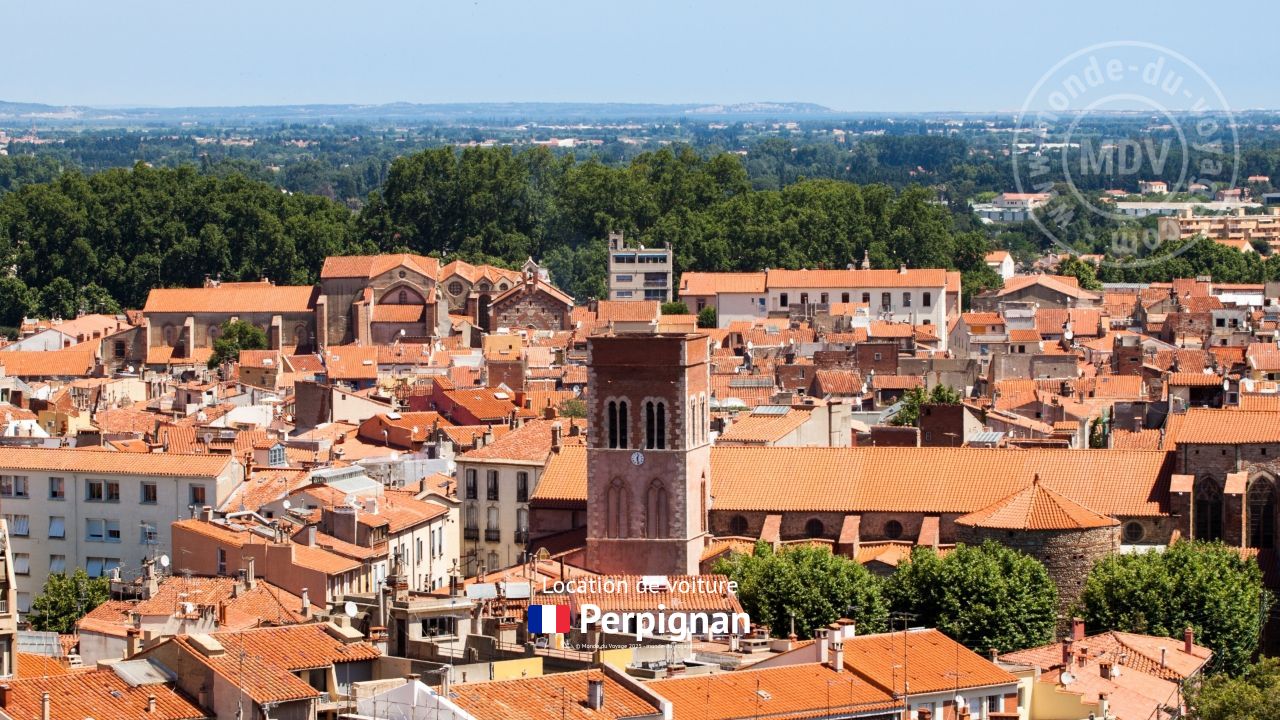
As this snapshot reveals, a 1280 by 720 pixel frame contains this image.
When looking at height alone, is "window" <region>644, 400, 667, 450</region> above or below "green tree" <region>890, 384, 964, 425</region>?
above

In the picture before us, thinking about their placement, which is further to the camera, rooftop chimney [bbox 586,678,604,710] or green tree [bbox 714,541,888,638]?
green tree [bbox 714,541,888,638]

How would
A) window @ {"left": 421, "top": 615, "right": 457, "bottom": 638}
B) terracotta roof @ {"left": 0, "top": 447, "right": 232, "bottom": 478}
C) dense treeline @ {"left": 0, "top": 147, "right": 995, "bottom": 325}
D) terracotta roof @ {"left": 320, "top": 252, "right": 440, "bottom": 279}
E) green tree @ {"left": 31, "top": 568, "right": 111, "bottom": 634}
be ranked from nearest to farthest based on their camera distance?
1. window @ {"left": 421, "top": 615, "right": 457, "bottom": 638}
2. green tree @ {"left": 31, "top": 568, "right": 111, "bottom": 634}
3. terracotta roof @ {"left": 0, "top": 447, "right": 232, "bottom": 478}
4. terracotta roof @ {"left": 320, "top": 252, "right": 440, "bottom": 279}
5. dense treeline @ {"left": 0, "top": 147, "right": 995, "bottom": 325}

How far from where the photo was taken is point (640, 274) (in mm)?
114250

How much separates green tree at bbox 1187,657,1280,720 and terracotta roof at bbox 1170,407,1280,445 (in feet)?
35.2

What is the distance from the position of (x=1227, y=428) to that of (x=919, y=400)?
18.6 metres

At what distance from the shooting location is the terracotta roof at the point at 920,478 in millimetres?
45344

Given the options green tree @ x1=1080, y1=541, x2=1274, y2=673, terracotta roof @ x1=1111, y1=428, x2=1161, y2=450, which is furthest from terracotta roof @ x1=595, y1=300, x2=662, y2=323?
green tree @ x1=1080, y1=541, x2=1274, y2=673

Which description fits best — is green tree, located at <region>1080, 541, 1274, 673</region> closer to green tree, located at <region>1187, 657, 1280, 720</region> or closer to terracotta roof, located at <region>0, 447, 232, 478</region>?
green tree, located at <region>1187, 657, 1280, 720</region>

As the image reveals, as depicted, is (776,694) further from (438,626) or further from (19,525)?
(19,525)

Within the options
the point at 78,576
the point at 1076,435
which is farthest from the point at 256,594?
the point at 1076,435

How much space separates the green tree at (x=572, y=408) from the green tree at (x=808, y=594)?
20468 mm

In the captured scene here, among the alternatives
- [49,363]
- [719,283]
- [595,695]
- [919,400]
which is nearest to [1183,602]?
[595,695]

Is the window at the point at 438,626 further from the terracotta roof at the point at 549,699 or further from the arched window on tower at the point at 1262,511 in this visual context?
the arched window on tower at the point at 1262,511

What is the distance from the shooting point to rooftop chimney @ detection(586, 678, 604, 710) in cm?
2673
